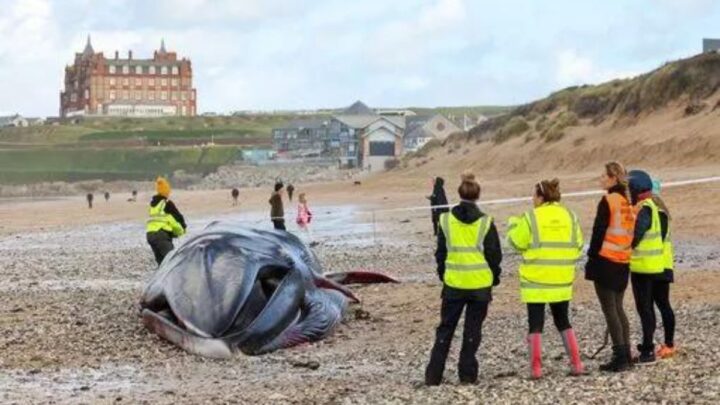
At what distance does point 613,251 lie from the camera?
10.1 meters

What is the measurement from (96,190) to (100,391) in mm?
99790

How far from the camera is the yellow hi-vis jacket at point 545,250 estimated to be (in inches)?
389

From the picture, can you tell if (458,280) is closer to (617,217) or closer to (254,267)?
(617,217)

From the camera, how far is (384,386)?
10.1 meters

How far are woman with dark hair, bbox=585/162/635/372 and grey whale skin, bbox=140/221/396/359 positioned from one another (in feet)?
12.2

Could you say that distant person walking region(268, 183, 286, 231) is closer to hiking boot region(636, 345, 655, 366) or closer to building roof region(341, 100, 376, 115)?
hiking boot region(636, 345, 655, 366)

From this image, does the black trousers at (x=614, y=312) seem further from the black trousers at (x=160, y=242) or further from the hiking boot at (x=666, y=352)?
the black trousers at (x=160, y=242)

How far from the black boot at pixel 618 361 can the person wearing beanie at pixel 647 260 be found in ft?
1.31

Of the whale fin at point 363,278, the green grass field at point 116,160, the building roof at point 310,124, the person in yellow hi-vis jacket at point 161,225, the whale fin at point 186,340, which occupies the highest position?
the building roof at point 310,124

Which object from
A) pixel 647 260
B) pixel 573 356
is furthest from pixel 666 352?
pixel 573 356

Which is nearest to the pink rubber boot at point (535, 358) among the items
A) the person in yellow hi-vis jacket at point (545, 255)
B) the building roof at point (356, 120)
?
the person in yellow hi-vis jacket at point (545, 255)

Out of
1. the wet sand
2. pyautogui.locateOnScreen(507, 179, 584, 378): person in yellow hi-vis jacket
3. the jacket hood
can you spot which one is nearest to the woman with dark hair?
pyautogui.locateOnScreen(507, 179, 584, 378): person in yellow hi-vis jacket

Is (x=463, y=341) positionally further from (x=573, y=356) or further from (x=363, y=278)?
(x=363, y=278)

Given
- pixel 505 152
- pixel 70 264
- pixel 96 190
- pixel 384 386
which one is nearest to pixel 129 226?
pixel 70 264
